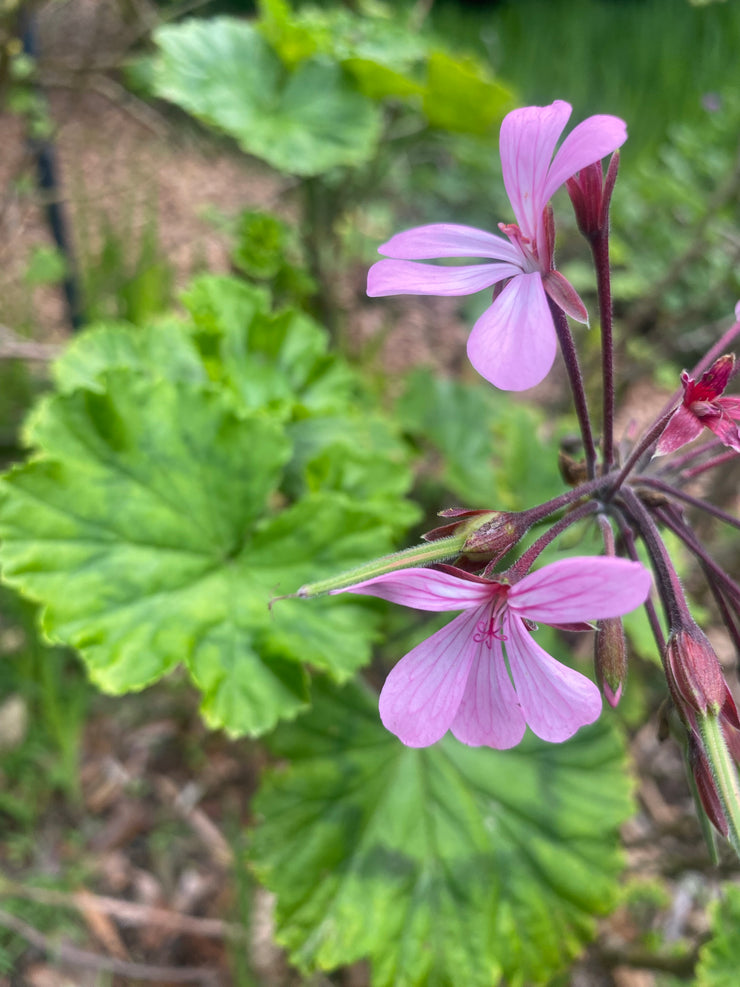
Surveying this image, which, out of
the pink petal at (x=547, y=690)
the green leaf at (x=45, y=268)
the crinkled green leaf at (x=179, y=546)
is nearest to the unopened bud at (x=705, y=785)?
the pink petal at (x=547, y=690)

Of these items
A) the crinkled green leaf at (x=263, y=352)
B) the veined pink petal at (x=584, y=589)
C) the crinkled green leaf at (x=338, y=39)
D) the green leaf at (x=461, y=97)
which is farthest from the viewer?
the green leaf at (x=461, y=97)

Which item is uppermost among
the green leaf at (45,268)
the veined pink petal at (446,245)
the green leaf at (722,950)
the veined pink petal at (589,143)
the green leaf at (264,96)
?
the green leaf at (264,96)

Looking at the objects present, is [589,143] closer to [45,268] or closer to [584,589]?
[584,589]

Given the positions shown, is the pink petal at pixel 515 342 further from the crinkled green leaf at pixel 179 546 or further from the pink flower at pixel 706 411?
the crinkled green leaf at pixel 179 546

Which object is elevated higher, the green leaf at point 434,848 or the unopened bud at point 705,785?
the unopened bud at point 705,785

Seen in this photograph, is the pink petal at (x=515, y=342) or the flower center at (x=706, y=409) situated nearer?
the pink petal at (x=515, y=342)

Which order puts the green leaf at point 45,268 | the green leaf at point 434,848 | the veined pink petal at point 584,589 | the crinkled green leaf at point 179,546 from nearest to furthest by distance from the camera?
the veined pink petal at point 584,589 → the crinkled green leaf at point 179,546 → the green leaf at point 434,848 → the green leaf at point 45,268
